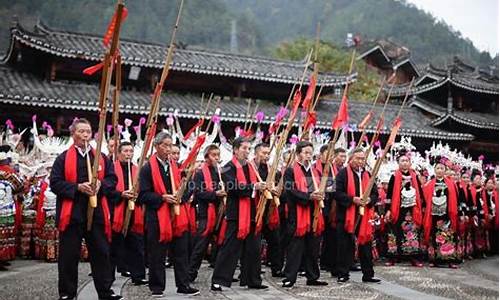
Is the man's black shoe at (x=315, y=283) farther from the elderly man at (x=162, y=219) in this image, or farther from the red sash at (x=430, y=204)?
the red sash at (x=430, y=204)

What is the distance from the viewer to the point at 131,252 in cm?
526

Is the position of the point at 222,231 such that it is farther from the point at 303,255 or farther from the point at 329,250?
the point at 329,250

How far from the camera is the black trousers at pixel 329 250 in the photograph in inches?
244

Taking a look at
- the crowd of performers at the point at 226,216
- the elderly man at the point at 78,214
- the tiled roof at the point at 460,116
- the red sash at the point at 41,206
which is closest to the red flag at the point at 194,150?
the crowd of performers at the point at 226,216

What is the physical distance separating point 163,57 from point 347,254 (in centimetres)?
923

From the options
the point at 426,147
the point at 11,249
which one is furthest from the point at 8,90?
the point at 426,147

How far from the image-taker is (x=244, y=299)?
452cm

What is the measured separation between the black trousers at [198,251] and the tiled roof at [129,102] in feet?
21.5

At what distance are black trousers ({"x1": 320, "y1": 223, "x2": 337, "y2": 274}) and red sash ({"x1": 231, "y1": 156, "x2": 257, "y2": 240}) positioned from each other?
Answer: 4.98 ft

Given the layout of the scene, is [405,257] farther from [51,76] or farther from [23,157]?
[51,76]

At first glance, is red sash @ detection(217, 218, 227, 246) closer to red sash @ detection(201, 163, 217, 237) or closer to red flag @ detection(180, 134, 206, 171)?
red sash @ detection(201, 163, 217, 237)

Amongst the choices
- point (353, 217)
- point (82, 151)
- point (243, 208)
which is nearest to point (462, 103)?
point (353, 217)

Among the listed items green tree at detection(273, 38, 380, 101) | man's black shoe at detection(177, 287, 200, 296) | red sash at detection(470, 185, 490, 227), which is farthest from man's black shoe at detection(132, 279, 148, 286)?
green tree at detection(273, 38, 380, 101)

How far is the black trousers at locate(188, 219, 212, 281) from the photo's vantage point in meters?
5.47
